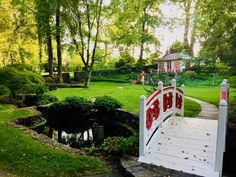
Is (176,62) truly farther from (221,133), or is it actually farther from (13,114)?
(221,133)

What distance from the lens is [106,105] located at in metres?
10.4

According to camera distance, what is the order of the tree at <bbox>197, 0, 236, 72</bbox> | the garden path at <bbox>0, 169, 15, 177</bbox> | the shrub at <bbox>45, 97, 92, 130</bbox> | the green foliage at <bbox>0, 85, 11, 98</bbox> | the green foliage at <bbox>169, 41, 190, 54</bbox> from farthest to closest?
the green foliage at <bbox>169, 41, 190, 54</bbox> < the shrub at <bbox>45, 97, 92, 130</bbox> < the green foliage at <bbox>0, 85, 11, 98</bbox> < the tree at <bbox>197, 0, 236, 72</bbox> < the garden path at <bbox>0, 169, 15, 177</bbox>

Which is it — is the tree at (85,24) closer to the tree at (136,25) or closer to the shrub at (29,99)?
the tree at (136,25)

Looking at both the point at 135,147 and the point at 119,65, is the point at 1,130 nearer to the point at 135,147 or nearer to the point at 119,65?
the point at 135,147

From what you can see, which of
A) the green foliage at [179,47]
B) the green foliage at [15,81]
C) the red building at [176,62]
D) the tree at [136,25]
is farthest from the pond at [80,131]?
the green foliage at [179,47]

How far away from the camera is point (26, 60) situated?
23.2 meters

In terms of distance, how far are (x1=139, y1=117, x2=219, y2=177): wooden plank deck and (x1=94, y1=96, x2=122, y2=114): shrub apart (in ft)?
11.8

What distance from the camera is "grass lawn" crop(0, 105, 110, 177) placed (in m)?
4.96

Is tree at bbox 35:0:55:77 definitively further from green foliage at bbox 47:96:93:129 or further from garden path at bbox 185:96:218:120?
garden path at bbox 185:96:218:120

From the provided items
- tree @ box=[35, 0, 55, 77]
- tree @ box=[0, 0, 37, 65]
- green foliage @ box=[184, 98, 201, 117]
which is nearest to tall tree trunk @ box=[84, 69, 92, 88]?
tree @ box=[35, 0, 55, 77]

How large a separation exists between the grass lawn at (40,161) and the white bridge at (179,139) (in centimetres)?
106

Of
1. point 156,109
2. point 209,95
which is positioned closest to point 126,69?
point 209,95

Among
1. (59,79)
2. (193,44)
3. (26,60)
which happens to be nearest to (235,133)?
(59,79)

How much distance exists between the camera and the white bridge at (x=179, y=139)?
14.7 feet
